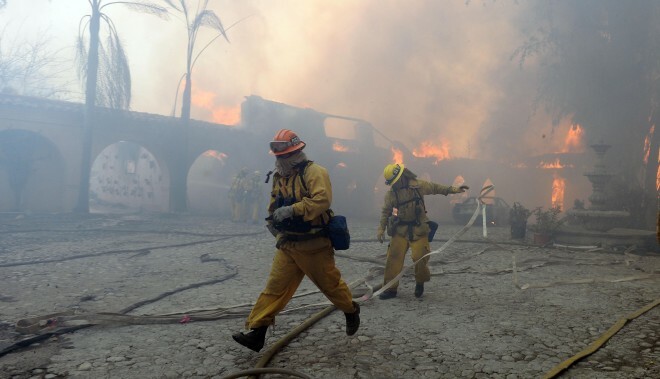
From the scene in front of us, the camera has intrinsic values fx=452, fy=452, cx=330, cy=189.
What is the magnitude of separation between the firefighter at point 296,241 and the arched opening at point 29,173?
56.8ft

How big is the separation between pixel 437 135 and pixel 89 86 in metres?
21.8

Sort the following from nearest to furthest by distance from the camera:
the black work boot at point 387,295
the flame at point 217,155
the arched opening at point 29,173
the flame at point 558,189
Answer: the black work boot at point 387,295
the arched opening at point 29,173
the flame at point 217,155
the flame at point 558,189

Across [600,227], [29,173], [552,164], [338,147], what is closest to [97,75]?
[29,173]

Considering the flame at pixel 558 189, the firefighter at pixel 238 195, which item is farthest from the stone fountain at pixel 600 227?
the flame at pixel 558 189

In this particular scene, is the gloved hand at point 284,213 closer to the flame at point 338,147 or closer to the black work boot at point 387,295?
the black work boot at point 387,295

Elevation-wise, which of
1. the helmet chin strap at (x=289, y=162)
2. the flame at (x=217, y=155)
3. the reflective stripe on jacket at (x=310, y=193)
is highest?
the flame at (x=217, y=155)

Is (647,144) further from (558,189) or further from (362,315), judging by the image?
(362,315)

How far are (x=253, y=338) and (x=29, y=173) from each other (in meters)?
18.2

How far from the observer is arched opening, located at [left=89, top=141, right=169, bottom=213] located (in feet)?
76.4

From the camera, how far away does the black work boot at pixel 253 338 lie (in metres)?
3.46

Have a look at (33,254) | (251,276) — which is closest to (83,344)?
(251,276)

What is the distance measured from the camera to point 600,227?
12461 millimetres

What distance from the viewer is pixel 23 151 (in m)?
17.7

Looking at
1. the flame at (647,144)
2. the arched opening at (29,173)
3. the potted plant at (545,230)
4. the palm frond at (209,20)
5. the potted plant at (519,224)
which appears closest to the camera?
the potted plant at (545,230)
